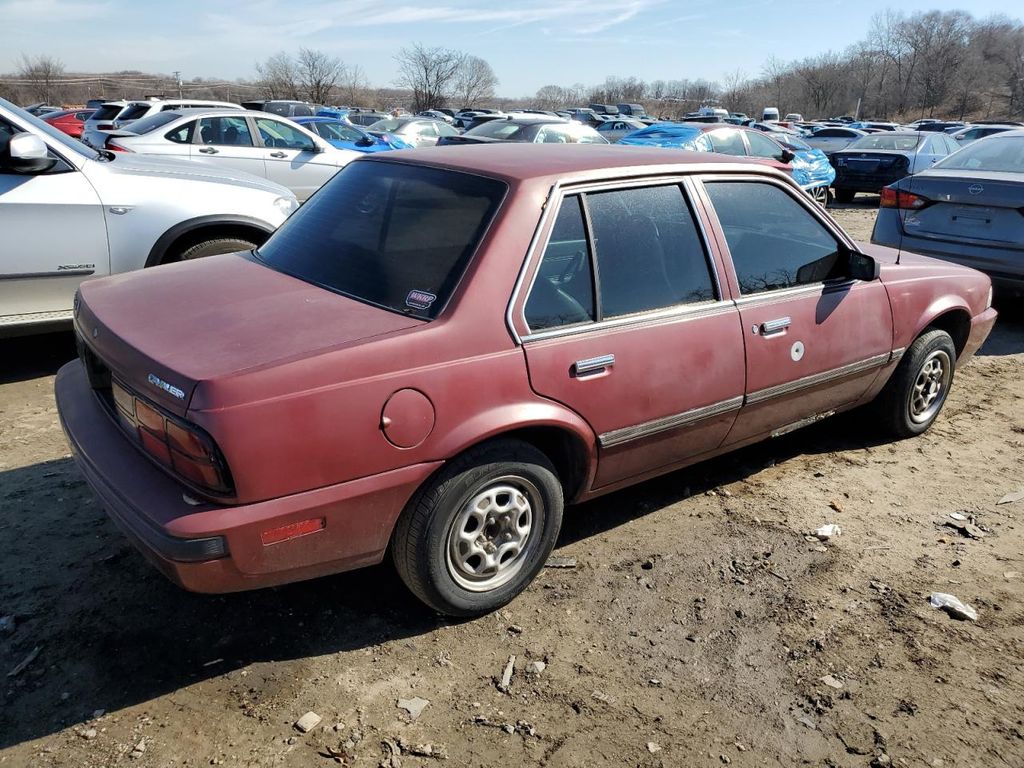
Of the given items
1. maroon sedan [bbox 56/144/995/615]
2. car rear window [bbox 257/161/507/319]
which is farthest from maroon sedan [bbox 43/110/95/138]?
maroon sedan [bbox 56/144/995/615]

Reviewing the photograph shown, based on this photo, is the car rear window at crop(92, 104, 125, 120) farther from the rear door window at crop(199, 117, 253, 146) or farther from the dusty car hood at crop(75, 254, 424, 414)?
the dusty car hood at crop(75, 254, 424, 414)

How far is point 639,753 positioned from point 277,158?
9644mm

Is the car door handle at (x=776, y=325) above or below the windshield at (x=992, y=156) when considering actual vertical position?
below

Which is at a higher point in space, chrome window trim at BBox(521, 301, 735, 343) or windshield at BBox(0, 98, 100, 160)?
windshield at BBox(0, 98, 100, 160)

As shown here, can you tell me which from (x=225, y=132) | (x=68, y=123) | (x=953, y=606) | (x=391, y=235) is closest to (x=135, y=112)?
(x=68, y=123)

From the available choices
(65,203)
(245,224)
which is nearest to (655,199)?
(245,224)

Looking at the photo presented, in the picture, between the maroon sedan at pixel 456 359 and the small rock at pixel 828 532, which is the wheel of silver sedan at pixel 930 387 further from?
the small rock at pixel 828 532

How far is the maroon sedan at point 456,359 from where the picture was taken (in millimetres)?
2426

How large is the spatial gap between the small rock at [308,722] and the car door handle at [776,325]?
243 centimetres

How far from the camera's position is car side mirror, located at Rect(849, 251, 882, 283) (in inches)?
156

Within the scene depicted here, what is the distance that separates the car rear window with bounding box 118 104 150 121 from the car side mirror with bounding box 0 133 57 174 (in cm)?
1214

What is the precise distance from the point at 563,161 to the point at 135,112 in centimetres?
1569

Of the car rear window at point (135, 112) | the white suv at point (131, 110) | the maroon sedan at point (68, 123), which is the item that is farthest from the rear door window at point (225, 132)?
the maroon sedan at point (68, 123)

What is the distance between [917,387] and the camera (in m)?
4.73
